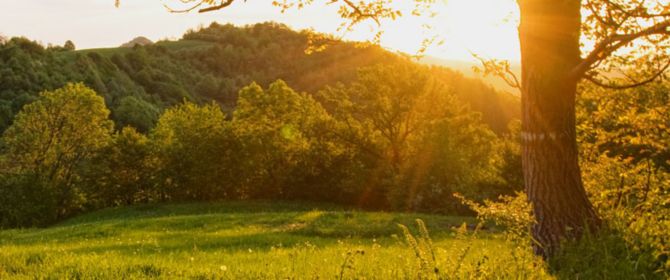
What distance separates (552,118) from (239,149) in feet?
147

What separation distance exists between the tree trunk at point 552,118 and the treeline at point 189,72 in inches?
2951

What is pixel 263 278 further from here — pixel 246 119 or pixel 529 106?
pixel 246 119

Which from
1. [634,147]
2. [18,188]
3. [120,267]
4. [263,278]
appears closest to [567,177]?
[263,278]

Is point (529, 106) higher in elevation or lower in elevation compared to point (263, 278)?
higher

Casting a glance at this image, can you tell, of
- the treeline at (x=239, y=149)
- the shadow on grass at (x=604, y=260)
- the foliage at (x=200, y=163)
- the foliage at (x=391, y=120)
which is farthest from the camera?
the foliage at (x=200, y=163)

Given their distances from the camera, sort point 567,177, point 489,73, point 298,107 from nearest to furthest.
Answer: point 567,177, point 489,73, point 298,107

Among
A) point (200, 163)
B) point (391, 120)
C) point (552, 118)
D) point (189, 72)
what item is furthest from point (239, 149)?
point (189, 72)

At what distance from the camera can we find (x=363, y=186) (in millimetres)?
48625

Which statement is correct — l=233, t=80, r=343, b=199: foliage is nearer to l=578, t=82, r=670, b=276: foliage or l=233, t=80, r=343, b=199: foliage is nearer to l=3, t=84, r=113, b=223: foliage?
l=3, t=84, r=113, b=223: foliage

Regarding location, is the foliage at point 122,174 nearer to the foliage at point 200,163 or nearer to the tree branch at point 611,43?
the foliage at point 200,163

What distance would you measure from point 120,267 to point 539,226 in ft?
18.7

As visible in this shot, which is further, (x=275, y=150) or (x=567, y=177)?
(x=275, y=150)

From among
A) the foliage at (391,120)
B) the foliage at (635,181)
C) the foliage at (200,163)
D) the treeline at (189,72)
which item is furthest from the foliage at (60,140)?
the foliage at (635,181)

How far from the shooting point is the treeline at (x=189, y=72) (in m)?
100
